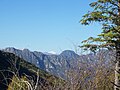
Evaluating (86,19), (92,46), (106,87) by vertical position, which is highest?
(86,19)

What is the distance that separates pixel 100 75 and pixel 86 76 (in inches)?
89.6

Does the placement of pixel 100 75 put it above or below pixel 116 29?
below

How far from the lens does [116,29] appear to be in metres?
16.7

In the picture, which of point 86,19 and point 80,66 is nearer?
point 86,19

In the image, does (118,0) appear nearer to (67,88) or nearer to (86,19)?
(86,19)

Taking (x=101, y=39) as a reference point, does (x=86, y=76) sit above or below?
below

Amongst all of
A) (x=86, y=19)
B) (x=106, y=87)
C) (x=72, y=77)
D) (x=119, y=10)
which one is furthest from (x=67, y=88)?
(x=106, y=87)

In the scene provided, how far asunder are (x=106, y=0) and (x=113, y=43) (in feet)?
8.02

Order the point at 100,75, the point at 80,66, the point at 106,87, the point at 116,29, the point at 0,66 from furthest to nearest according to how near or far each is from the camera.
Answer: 1. the point at 0,66
2. the point at 106,87
3. the point at 100,75
4. the point at 80,66
5. the point at 116,29

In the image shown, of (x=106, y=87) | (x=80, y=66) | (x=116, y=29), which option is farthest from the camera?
(x=106, y=87)

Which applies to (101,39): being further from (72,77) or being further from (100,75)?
(100,75)

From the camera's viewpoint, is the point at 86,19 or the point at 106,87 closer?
the point at 86,19

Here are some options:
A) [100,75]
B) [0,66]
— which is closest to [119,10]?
[100,75]

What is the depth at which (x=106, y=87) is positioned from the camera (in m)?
23.3
